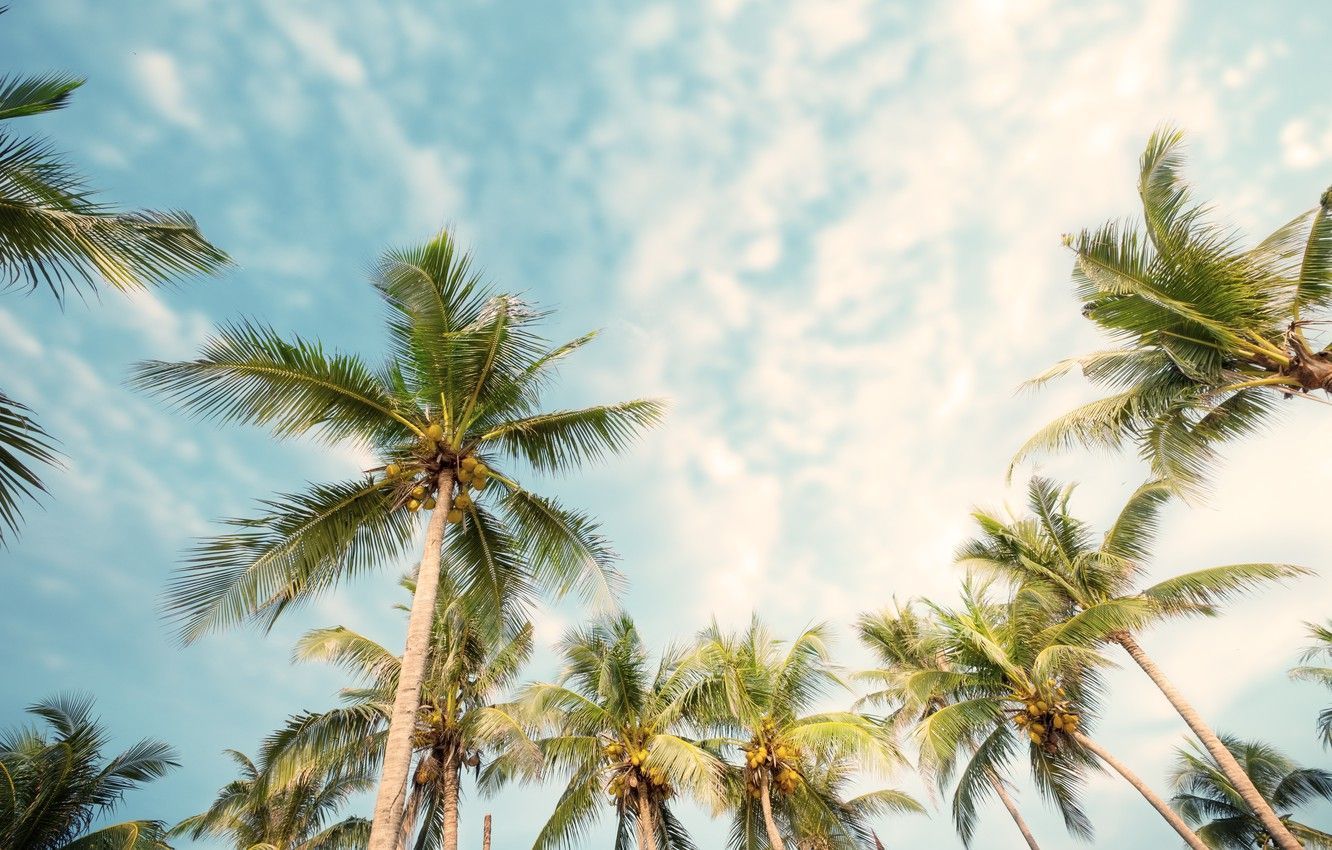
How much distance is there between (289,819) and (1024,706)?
64.8ft

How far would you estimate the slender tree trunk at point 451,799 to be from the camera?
14.0m

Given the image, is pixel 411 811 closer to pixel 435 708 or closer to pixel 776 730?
pixel 435 708

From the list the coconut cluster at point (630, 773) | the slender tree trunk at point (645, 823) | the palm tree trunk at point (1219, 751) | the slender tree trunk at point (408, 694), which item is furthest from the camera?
the coconut cluster at point (630, 773)

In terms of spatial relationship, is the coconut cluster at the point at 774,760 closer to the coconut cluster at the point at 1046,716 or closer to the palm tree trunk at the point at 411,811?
the coconut cluster at the point at 1046,716

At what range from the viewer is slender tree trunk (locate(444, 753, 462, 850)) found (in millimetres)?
14039

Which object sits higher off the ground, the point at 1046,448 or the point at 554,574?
the point at 1046,448

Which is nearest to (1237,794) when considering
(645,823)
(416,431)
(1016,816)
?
(1016,816)

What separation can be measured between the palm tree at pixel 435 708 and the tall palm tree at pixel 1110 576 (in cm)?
1260

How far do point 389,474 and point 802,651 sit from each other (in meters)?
11.5

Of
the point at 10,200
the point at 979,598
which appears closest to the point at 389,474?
the point at 10,200

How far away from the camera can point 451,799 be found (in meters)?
14.7

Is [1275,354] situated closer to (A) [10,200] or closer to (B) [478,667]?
(A) [10,200]

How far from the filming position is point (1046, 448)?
13.0 metres

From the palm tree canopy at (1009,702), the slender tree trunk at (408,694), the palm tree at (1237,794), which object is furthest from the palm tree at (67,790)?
the palm tree at (1237,794)
